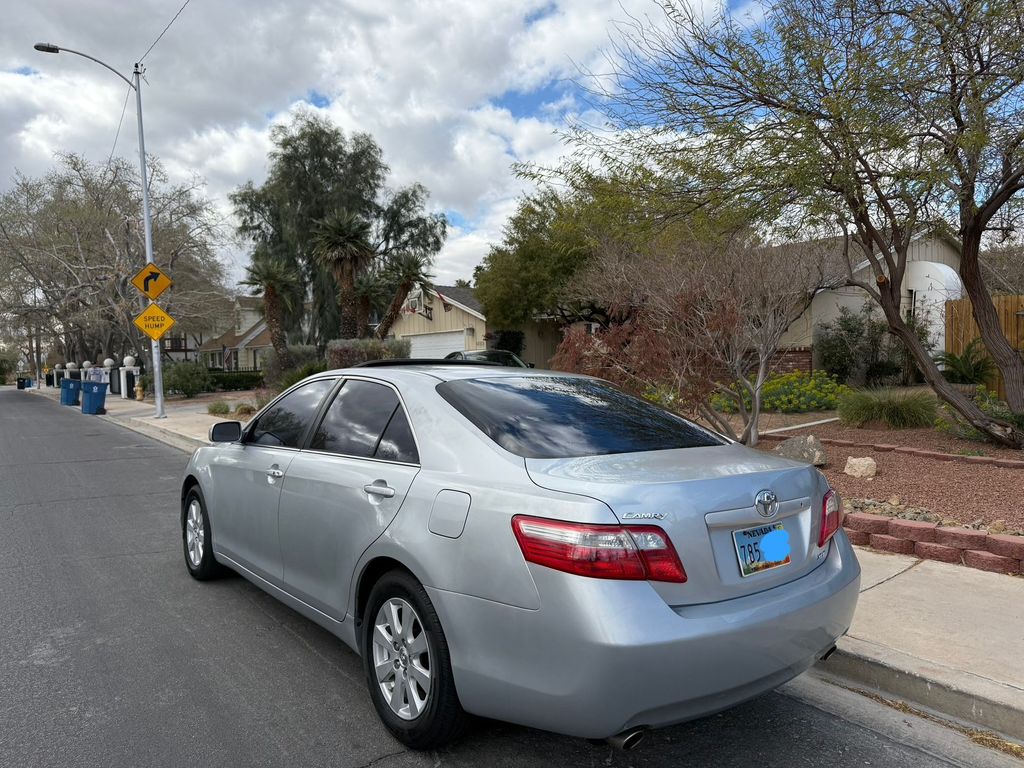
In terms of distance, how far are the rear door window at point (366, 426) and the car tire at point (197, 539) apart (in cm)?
173

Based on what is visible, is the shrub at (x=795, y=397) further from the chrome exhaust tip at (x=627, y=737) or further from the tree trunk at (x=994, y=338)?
the chrome exhaust tip at (x=627, y=737)

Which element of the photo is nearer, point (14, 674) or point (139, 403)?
point (14, 674)

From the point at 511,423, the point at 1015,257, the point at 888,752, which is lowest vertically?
the point at 888,752

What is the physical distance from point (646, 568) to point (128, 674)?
9.61ft

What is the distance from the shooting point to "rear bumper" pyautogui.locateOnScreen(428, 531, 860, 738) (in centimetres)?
238

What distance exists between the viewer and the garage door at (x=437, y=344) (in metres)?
31.2

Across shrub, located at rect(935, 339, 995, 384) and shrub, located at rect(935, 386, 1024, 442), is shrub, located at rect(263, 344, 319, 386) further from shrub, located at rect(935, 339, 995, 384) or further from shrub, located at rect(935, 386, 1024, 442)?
shrub, located at rect(935, 386, 1024, 442)

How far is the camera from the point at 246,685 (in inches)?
145

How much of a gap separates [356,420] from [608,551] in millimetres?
1772

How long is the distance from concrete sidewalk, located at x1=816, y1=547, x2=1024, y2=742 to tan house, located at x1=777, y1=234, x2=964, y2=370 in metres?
12.9

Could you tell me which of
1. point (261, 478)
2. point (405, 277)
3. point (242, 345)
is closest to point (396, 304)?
point (405, 277)

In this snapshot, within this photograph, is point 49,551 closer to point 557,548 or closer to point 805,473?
point 557,548

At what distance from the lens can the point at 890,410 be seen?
951 cm

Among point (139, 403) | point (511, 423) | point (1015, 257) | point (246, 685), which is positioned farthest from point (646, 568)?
point (139, 403)
